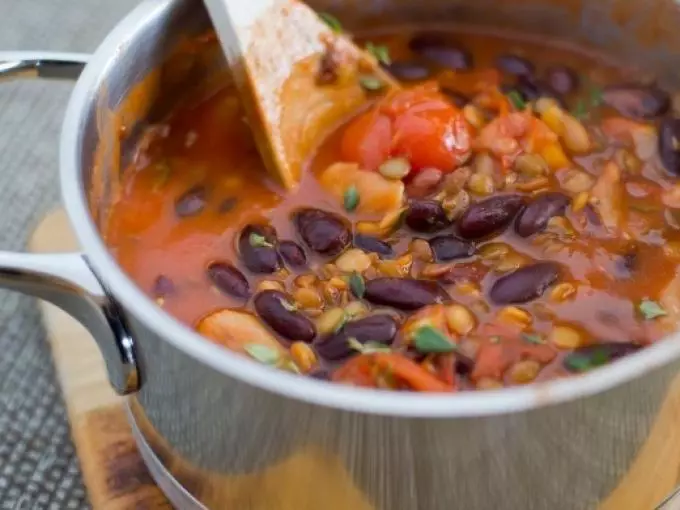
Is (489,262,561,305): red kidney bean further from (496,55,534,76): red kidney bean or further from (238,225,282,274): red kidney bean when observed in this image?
(496,55,534,76): red kidney bean

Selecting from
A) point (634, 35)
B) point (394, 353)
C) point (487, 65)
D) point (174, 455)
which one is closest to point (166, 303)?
point (174, 455)

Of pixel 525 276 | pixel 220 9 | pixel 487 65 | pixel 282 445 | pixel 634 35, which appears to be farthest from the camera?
pixel 487 65

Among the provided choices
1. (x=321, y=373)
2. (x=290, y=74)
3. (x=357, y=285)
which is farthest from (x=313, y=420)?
(x=290, y=74)

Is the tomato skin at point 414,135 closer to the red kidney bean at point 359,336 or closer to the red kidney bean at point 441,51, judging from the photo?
the red kidney bean at point 441,51

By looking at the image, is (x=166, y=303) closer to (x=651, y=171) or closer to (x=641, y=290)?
(x=641, y=290)

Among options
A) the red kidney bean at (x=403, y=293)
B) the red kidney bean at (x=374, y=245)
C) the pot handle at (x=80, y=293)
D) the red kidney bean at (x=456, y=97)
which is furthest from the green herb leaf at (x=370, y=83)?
the pot handle at (x=80, y=293)

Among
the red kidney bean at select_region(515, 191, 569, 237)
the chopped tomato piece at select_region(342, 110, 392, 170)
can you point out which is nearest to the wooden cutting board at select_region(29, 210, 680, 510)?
the red kidney bean at select_region(515, 191, 569, 237)
